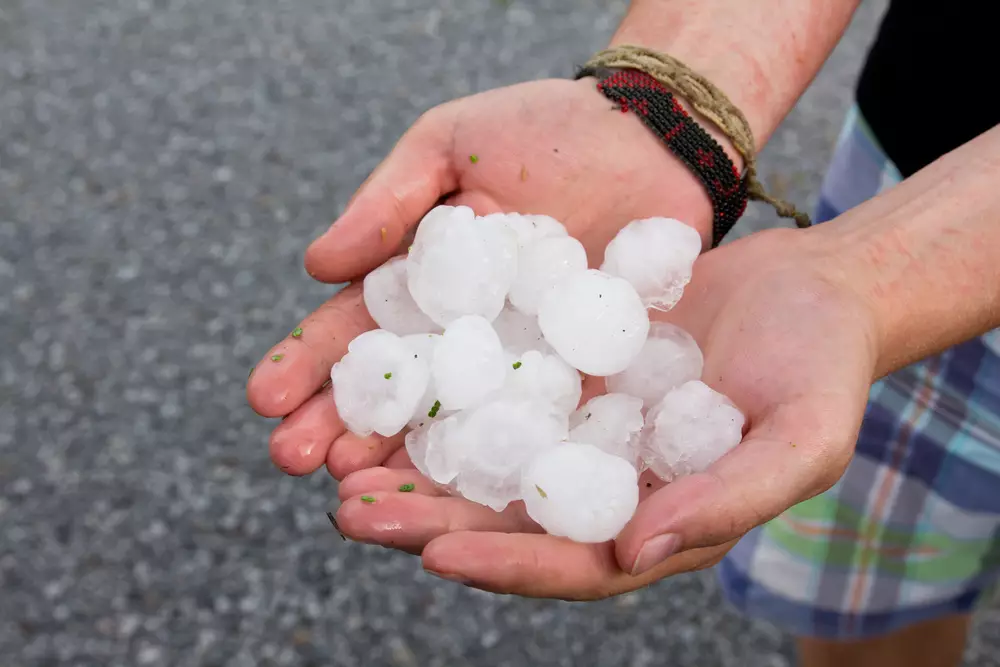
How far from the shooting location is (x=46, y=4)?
3.56 meters

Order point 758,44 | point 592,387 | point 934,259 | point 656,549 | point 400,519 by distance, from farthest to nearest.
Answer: point 758,44
point 592,387
point 934,259
point 400,519
point 656,549

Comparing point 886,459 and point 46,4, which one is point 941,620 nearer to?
point 886,459

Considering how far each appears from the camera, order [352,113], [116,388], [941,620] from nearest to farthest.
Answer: [941,620] < [116,388] < [352,113]

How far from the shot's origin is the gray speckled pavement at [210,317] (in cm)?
200

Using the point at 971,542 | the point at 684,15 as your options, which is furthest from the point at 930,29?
the point at 971,542

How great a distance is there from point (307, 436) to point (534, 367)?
312mm

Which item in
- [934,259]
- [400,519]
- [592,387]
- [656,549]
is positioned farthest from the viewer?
[592,387]

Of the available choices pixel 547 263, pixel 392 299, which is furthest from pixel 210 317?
pixel 547 263

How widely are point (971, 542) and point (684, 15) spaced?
3.15ft

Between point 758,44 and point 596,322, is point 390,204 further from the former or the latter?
point 758,44

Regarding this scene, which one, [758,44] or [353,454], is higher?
[758,44]

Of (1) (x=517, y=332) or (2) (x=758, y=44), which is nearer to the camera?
(1) (x=517, y=332)

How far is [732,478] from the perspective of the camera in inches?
37.5

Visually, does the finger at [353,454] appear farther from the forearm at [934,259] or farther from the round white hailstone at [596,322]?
the forearm at [934,259]
